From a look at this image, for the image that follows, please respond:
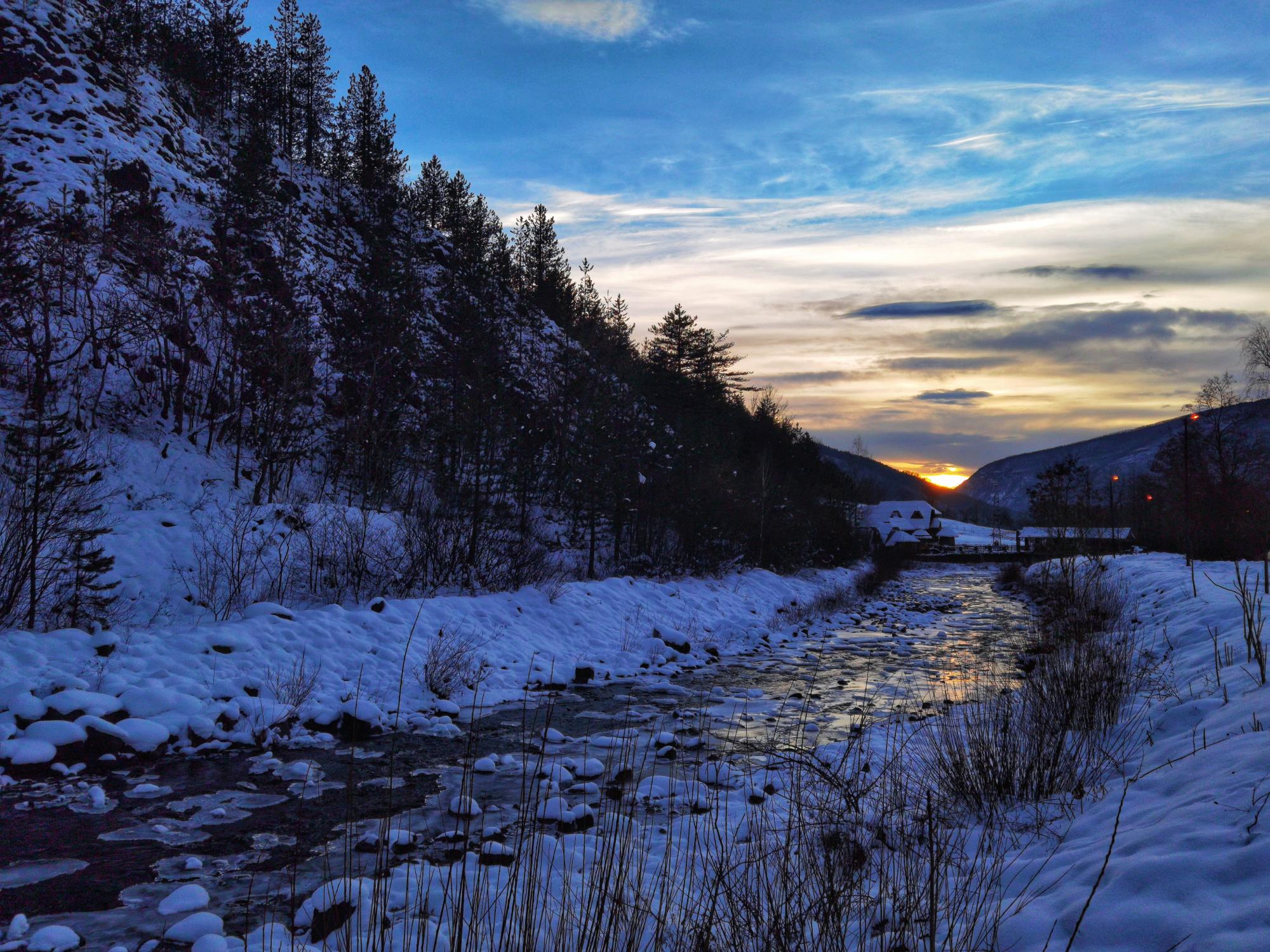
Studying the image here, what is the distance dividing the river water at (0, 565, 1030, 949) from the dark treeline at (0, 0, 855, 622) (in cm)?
588

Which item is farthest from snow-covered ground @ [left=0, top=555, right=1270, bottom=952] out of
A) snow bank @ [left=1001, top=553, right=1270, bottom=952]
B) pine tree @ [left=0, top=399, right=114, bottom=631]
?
pine tree @ [left=0, top=399, right=114, bottom=631]

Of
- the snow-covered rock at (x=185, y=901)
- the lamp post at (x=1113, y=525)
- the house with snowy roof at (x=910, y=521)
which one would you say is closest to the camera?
the snow-covered rock at (x=185, y=901)

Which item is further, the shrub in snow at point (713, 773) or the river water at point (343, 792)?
the shrub in snow at point (713, 773)

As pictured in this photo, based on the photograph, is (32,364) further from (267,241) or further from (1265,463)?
(1265,463)

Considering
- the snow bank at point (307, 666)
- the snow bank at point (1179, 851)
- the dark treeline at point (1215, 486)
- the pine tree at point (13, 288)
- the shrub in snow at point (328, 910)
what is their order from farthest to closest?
1. the dark treeline at point (1215, 486)
2. the pine tree at point (13, 288)
3. the snow bank at point (307, 666)
4. the shrub in snow at point (328, 910)
5. the snow bank at point (1179, 851)

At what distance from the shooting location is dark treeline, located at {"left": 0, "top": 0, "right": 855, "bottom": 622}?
21609mm

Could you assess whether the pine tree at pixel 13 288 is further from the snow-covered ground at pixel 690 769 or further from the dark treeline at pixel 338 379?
the snow-covered ground at pixel 690 769

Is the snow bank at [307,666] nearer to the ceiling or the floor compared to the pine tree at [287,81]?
nearer to the floor

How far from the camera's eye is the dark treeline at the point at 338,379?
21.6m

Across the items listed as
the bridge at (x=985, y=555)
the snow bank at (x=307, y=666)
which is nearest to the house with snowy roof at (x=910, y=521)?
the bridge at (x=985, y=555)

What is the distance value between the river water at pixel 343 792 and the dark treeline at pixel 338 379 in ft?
19.3

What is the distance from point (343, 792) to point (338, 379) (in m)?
26.2

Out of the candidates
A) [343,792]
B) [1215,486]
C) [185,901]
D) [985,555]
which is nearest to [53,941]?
[185,901]

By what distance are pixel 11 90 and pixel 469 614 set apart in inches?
1342
